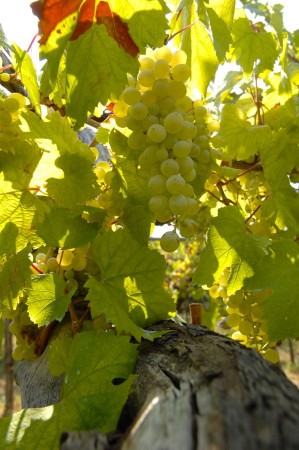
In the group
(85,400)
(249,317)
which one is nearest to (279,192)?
(249,317)

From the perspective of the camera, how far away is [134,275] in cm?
83

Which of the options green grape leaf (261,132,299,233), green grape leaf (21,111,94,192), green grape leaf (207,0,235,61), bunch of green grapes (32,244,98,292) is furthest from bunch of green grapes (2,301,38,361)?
green grape leaf (207,0,235,61)

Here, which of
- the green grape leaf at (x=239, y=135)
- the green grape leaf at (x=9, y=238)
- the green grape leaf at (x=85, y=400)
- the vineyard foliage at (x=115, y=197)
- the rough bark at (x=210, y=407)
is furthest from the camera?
the green grape leaf at (x=239, y=135)

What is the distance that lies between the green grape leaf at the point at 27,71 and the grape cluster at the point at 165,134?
0.17 metres

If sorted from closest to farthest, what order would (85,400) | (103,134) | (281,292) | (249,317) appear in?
(85,400) → (281,292) → (103,134) → (249,317)

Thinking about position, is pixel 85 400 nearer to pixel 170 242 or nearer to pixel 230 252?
pixel 170 242

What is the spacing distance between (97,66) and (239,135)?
473mm

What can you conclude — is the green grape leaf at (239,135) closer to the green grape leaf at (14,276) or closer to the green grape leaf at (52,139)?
the green grape leaf at (52,139)

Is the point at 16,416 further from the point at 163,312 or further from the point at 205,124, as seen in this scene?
the point at 205,124

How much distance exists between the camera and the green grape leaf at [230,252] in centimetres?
95

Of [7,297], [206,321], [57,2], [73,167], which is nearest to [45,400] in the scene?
[7,297]

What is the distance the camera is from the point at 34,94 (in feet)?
3.08

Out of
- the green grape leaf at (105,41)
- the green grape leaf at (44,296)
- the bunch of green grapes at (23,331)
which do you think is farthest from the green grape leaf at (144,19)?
the bunch of green grapes at (23,331)

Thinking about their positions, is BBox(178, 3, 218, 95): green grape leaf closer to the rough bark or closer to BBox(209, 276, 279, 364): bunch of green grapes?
BBox(209, 276, 279, 364): bunch of green grapes
